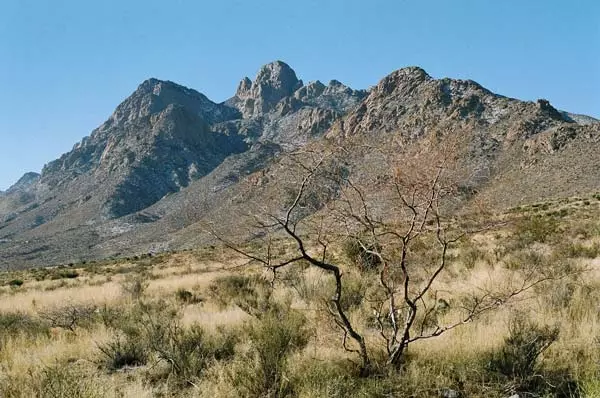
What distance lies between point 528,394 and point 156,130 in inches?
7130

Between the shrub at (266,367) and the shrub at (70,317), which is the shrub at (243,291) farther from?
the shrub at (266,367)

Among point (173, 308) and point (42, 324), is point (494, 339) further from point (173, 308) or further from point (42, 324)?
point (42, 324)

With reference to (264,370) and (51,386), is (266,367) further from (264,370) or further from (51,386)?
(51,386)

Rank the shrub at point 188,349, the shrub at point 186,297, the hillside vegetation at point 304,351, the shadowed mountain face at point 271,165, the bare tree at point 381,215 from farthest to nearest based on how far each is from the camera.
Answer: the shrub at point 186,297 < the shrub at point 188,349 < the shadowed mountain face at point 271,165 < the bare tree at point 381,215 < the hillside vegetation at point 304,351

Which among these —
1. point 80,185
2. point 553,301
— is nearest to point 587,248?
point 553,301

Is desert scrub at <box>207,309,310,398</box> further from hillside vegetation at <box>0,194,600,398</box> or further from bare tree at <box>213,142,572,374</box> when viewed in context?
bare tree at <box>213,142,572,374</box>

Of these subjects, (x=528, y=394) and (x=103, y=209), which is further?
(x=103, y=209)

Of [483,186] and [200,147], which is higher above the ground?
[200,147]

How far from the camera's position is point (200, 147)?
19038cm

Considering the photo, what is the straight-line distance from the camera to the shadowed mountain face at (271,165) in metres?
6.10

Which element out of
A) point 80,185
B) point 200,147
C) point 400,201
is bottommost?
point 400,201

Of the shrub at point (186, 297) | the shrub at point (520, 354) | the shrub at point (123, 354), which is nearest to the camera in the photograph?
the shrub at point (520, 354)

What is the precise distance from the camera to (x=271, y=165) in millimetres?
6398

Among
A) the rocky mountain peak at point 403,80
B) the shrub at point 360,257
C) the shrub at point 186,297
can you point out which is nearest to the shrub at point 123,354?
the shrub at point 186,297
